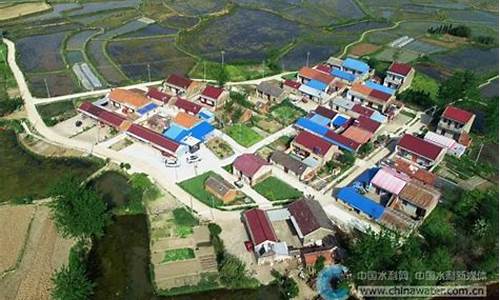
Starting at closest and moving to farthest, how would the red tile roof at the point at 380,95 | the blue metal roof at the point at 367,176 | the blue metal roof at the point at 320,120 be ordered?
the blue metal roof at the point at 367,176
the blue metal roof at the point at 320,120
the red tile roof at the point at 380,95

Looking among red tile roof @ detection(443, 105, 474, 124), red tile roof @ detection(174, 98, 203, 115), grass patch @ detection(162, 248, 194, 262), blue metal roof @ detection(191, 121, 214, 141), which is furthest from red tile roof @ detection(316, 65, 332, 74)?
grass patch @ detection(162, 248, 194, 262)

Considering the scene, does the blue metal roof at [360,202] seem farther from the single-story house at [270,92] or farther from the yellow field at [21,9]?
the yellow field at [21,9]

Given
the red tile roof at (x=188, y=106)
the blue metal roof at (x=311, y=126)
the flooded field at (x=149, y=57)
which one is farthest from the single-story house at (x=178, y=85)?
the blue metal roof at (x=311, y=126)

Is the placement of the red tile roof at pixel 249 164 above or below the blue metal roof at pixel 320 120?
below

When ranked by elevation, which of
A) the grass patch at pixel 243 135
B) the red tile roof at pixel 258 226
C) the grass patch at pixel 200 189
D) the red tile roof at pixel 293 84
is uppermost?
the red tile roof at pixel 293 84

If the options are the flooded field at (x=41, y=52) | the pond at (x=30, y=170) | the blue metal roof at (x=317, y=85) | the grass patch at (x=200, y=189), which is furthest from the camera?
the flooded field at (x=41, y=52)

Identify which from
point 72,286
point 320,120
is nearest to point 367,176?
point 320,120

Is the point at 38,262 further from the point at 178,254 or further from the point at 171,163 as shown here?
Result: the point at 171,163
